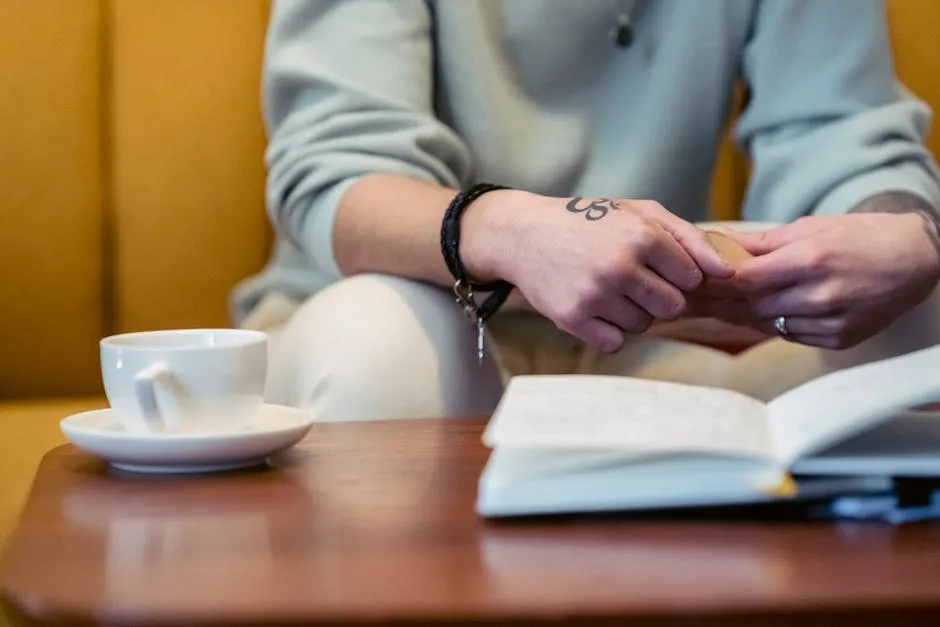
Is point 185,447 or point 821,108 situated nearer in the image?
point 185,447

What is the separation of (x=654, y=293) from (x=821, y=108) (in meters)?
0.47

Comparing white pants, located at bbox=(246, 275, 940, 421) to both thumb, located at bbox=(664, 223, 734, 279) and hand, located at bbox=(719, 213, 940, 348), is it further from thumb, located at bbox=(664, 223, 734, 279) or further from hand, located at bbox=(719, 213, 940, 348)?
thumb, located at bbox=(664, 223, 734, 279)

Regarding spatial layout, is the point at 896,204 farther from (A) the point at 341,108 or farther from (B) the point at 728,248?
(A) the point at 341,108

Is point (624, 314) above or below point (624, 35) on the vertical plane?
below

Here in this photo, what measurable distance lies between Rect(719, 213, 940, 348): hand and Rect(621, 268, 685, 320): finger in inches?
2.7

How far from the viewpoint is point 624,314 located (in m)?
0.74

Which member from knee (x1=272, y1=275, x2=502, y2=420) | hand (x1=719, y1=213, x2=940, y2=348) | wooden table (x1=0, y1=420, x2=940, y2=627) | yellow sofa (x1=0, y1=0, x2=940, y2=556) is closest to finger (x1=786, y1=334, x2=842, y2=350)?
hand (x1=719, y1=213, x2=940, y2=348)

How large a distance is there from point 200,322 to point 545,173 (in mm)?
426

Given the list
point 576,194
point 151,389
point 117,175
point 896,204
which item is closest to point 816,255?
point 896,204

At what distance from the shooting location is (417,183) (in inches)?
35.5

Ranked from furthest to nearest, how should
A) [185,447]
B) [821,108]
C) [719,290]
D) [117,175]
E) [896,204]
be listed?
[117,175] → [821,108] → [896,204] → [719,290] → [185,447]

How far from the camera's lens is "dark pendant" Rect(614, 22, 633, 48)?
3.56ft

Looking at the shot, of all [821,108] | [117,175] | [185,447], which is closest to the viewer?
[185,447]

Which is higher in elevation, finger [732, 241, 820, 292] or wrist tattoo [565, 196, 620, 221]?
wrist tattoo [565, 196, 620, 221]
